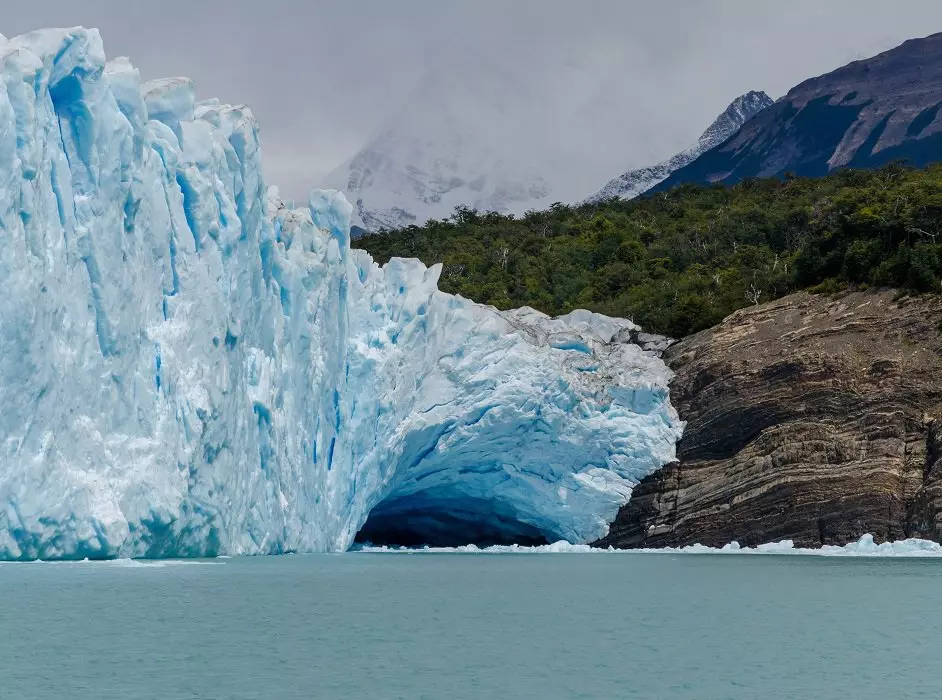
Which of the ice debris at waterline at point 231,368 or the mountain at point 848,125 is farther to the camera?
the mountain at point 848,125

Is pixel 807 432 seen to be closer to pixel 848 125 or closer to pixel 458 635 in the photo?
pixel 458 635

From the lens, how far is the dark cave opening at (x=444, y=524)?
34.5 metres

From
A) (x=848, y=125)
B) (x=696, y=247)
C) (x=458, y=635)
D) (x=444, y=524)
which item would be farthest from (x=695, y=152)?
(x=458, y=635)

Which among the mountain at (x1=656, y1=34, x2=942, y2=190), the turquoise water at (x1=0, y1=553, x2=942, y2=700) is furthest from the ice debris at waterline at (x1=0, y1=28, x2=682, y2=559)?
the mountain at (x1=656, y1=34, x2=942, y2=190)

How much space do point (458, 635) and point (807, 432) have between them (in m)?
18.7

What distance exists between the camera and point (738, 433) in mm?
31109

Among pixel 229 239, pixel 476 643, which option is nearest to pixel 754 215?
pixel 229 239

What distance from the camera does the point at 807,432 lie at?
97.3 feet

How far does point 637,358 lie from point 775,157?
56397 millimetres

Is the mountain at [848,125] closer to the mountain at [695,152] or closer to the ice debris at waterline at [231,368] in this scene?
the mountain at [695,152]

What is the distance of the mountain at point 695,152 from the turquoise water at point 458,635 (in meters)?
64.1

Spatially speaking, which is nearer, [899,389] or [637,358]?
[899,389]

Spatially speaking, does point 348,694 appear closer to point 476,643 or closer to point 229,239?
point 476,643

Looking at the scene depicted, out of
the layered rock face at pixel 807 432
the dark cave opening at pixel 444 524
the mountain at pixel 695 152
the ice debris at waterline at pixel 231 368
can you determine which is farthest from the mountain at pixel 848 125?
the ice debris at waterline at pixel 231 368
